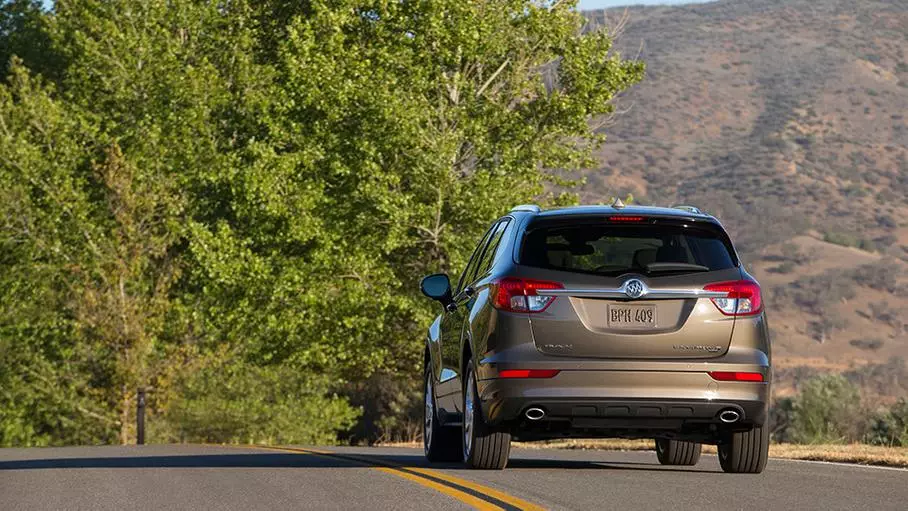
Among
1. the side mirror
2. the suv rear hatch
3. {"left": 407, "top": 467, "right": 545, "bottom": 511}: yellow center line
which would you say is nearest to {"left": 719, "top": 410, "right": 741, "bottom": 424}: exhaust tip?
the suv rear hatch

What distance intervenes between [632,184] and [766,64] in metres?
52.2

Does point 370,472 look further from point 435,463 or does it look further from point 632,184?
point 632,184

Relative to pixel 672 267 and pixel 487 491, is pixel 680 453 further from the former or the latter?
pixel 487 491

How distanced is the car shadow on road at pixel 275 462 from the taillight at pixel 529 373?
6.22 feet

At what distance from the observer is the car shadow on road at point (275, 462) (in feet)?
43.9

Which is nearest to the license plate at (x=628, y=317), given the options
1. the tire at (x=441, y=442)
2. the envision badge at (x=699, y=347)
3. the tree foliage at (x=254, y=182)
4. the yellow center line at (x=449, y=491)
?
the envision badge at (x=699, y=347)

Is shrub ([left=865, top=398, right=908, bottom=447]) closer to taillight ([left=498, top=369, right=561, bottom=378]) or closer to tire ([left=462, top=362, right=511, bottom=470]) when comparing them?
tire ([left=462, top=362, right=511, bottom=470])

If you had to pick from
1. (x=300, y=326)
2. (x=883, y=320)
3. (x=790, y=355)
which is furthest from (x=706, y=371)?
(x=883, y=320)

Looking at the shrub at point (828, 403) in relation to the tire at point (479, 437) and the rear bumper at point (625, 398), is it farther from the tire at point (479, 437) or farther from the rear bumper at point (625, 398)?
the rear bumper at point (625, 398)

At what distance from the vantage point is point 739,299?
10.9 meters

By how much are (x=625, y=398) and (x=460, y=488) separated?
1.25 metres

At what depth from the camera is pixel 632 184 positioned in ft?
485

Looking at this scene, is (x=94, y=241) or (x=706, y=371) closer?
(x=706, y=371)

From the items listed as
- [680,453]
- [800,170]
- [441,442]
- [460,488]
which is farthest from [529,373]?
[800,170]
